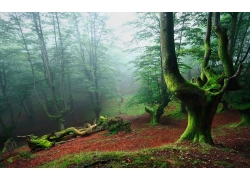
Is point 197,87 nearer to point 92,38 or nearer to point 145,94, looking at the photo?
point 145,94

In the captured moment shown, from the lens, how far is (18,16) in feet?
32.4

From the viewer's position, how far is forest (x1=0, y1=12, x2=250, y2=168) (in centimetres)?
412

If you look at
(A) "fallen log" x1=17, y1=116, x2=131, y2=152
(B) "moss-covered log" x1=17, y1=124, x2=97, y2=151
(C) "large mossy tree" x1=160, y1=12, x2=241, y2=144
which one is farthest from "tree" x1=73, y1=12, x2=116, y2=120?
(C) "large mossy tree" x1=160, y1=12, x2=241, y2=144

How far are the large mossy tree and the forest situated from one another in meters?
0.03

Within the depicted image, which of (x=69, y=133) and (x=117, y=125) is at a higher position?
(x=117, y=125)

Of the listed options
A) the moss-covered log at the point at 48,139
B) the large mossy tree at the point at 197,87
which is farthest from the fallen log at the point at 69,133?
the large mossy tree at the point at 197,87

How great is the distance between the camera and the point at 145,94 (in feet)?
33.4

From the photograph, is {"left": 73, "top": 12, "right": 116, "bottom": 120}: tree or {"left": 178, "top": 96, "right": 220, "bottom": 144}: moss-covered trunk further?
{"left": 73, "top": 12, "right": 116, "bottom": 120}: tree

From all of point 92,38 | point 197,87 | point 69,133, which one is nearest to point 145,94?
point 69,133

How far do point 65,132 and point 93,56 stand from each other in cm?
757

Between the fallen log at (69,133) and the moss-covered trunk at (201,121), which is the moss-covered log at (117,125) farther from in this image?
the moss-covered trunk at (201,121)

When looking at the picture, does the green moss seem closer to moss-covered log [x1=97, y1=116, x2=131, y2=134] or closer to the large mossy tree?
moss-covered log [x1=97, y1=116, x2=131, y2=134]

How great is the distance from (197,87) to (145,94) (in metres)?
5.71

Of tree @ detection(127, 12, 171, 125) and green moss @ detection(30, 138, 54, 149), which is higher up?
tree @ detection(127, 12, 171, 125)
